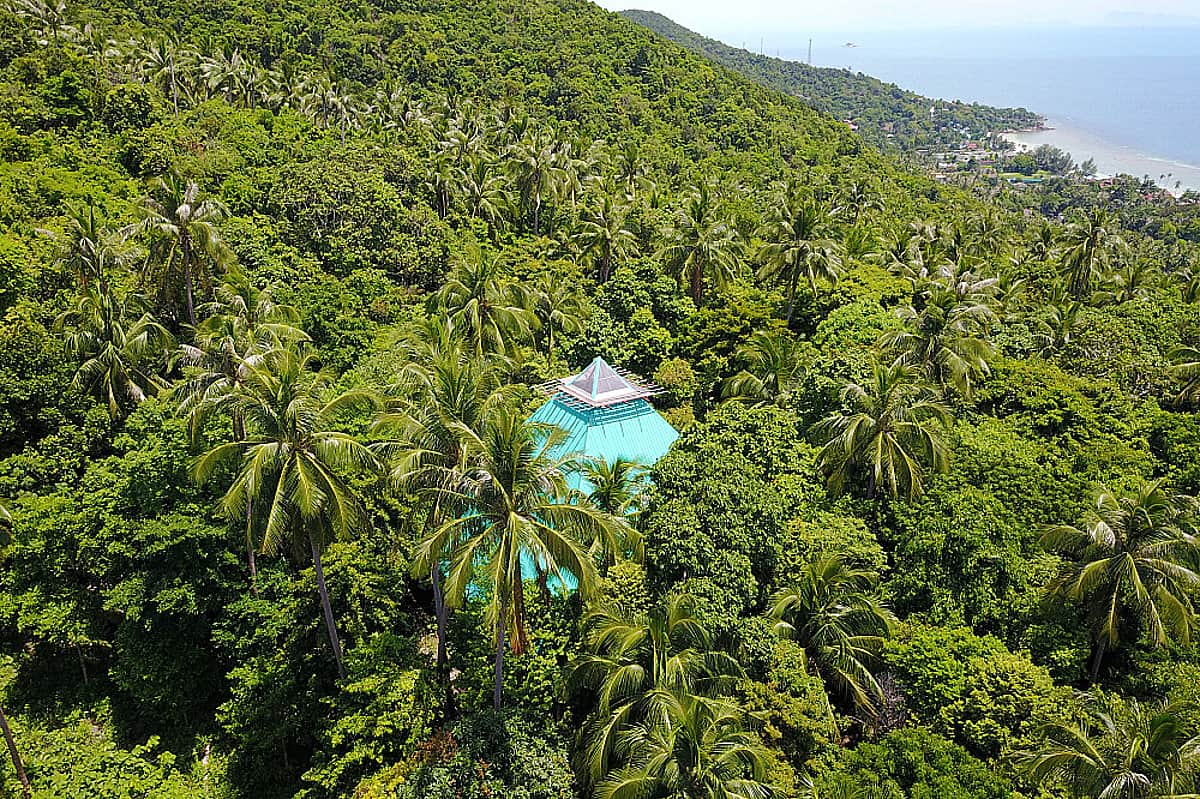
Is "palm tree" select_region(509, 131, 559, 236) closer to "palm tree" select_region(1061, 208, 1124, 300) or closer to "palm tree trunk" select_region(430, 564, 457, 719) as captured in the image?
"palm tree" select_region(1061, 208, 1124, 300)

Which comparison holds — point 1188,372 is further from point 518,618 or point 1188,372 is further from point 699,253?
point 518,618

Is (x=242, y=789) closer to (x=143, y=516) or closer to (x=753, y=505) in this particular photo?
(x=143, y=516)

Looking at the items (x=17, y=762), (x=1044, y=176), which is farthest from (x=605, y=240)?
(x=1044, y=176)

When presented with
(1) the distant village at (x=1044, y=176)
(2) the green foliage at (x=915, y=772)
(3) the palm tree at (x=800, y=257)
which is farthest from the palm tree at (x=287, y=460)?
(1) the distant village at (x=1044, y=176)

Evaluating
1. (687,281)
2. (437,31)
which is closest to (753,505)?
(687,281)

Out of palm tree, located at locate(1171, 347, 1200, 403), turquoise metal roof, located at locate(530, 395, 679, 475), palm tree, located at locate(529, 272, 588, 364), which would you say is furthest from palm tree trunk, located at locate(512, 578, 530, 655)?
palm tree, located at locate(1171, 347, 1200, 403)

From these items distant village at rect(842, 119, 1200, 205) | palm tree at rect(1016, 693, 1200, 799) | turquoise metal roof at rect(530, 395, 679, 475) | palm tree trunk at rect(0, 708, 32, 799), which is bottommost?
palm tree trunk at rect(0, 708, 32, 799)
